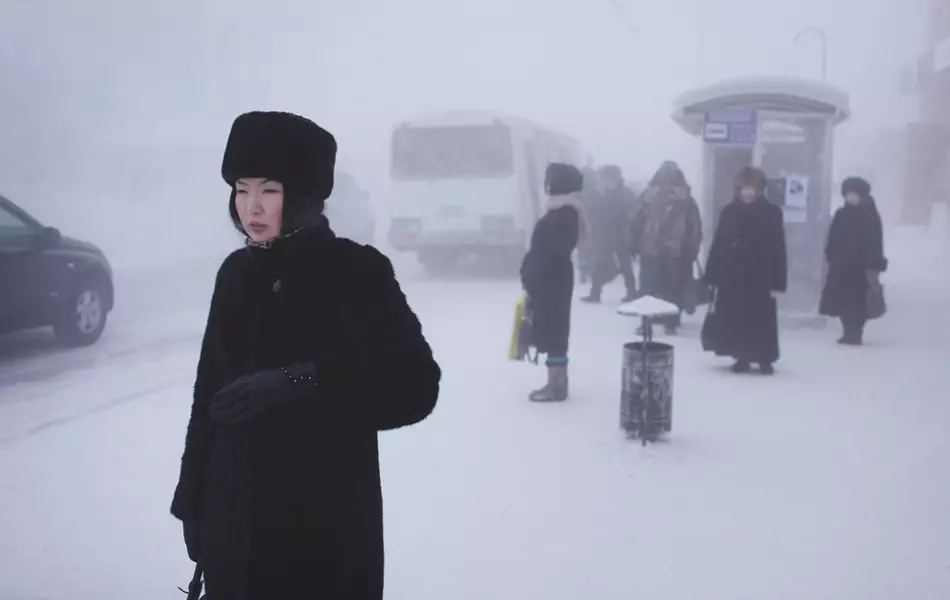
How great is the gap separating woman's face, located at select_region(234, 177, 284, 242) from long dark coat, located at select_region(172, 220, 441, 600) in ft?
0.12

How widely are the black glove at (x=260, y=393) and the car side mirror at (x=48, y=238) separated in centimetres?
686

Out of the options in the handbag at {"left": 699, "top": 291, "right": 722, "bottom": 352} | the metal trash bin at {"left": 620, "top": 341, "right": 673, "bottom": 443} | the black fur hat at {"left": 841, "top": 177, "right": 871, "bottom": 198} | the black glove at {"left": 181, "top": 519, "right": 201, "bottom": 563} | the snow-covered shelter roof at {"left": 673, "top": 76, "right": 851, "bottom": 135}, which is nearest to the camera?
the black glove at {"left": 181, "top": 519, "right": 201, "bottom": 563}

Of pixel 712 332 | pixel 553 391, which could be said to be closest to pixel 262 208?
pixel 553 391

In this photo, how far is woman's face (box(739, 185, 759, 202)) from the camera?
6750mm

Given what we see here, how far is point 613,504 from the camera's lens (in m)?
4.26

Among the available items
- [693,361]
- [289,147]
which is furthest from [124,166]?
[289,147]

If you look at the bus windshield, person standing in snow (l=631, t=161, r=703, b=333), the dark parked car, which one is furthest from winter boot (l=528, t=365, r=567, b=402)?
the bus windshield

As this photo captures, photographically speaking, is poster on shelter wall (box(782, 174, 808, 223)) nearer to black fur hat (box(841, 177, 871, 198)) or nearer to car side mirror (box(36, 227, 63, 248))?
black fur hat (box(841, 177, 871, 198))

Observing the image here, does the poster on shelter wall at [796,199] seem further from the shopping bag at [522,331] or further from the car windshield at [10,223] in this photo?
the car windshield at [10,223]

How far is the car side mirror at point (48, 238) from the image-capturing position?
778 centimetres

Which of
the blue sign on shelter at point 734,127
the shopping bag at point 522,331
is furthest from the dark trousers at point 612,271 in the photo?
the shopping bag at point 522,331

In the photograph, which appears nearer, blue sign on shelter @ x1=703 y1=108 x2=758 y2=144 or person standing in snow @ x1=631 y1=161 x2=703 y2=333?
person standing in snow @ x1=631 y1=161 x2=703 y2=333

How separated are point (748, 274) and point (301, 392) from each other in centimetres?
569

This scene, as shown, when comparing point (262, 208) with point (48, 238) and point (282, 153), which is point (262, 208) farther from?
point (48, 238)
